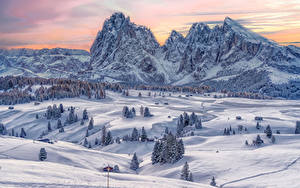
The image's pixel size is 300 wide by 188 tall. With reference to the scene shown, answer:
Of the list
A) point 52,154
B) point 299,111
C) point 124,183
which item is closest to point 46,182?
point 124,183

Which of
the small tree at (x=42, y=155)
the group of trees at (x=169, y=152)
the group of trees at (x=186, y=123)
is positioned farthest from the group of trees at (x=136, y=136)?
the small tree at (x=42, y=155)

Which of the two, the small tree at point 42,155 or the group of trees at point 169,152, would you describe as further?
the group of trees at point 169,152

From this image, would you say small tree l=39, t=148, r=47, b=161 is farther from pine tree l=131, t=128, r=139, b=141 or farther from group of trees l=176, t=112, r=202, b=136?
group of trees l=176, t=112, r=202, b=136

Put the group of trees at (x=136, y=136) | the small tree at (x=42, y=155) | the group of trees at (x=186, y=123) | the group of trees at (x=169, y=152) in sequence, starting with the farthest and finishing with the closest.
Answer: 1. the group of trees at (x=186, y=123)
2. the group of trees at (x=136, y=136)
3. the group of trees at (x=169, y=152)
4. the small tree at (x=42, y=155)

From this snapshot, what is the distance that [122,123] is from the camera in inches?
5551

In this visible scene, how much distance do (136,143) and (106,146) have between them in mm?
11298

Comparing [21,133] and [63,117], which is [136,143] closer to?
[21,133]

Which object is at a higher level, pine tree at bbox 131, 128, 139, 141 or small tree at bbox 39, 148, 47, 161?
small tree at bbox 39, 148, 47, 161

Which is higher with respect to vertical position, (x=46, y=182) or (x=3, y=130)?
(x=46, y=182)

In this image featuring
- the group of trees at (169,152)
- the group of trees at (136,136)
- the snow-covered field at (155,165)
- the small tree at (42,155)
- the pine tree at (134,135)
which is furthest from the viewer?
the group of trees at (136,136)

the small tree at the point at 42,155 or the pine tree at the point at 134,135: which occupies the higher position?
the small tree at the point at 42,155

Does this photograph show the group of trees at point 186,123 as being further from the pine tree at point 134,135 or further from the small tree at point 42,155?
the small tree at point 42,155

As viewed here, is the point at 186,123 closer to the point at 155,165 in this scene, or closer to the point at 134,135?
the point at 134,135

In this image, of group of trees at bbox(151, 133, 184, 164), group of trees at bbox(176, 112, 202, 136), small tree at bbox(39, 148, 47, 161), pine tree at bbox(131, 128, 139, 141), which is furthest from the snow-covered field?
group of trees at bbox(176, 112, 202, 136)
